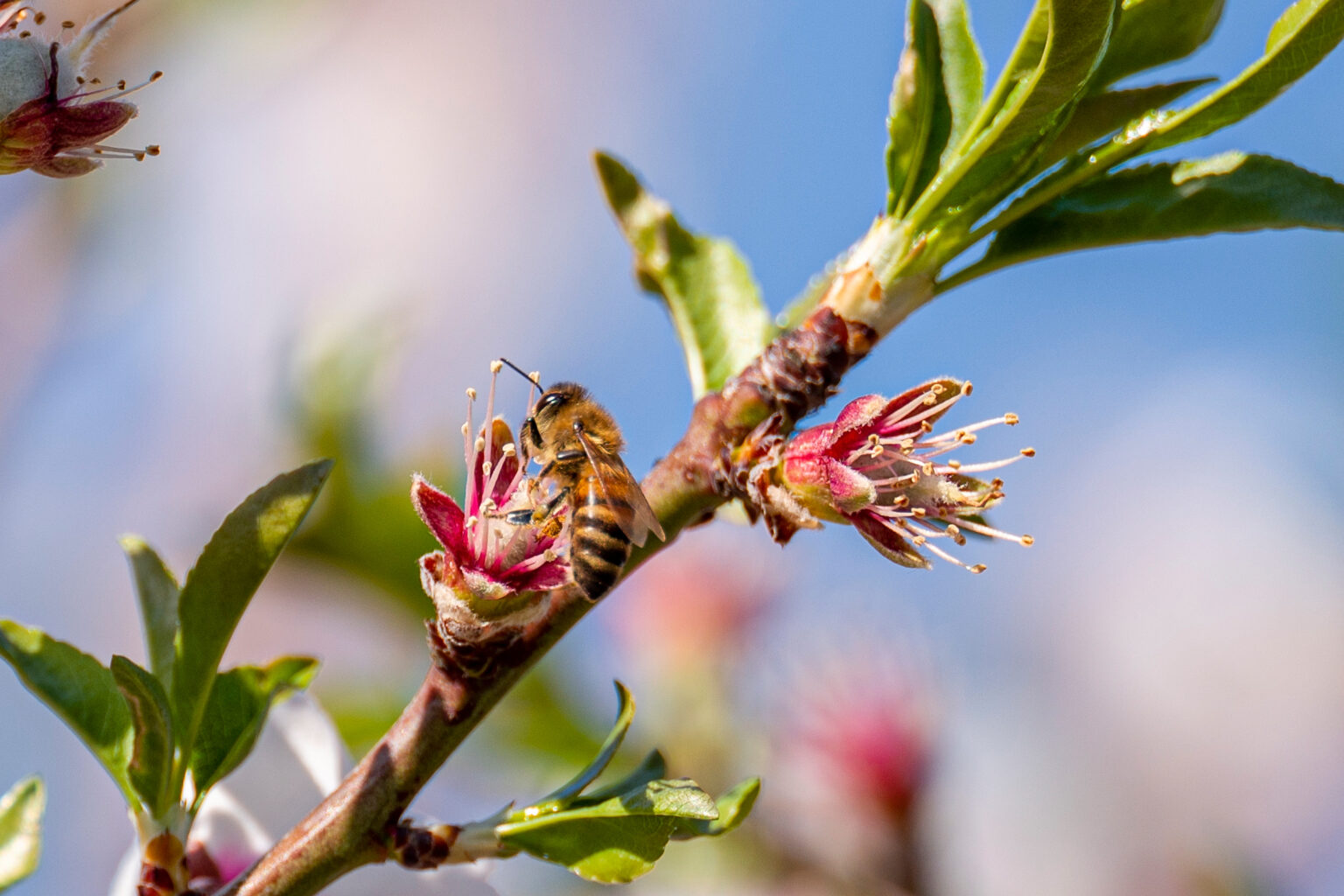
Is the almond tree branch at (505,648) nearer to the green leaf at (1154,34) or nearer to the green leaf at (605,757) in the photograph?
the green leaf at (605,757)

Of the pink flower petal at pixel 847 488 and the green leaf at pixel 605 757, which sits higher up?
the pink flower petal at pixel 847 488

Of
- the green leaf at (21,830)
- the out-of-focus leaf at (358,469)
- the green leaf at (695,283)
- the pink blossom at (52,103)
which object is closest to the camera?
the pink blossom at (52,103)

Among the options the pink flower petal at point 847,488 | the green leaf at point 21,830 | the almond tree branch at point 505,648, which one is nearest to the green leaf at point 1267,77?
the almond tree branch at point 505,648

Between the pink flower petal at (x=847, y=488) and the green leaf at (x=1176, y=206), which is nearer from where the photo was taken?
the pink flower petal at (x=847, y=488)

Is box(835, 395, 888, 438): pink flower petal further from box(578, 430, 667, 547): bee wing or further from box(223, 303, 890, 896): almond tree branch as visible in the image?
box(578, 430, 667, 547): bee wing

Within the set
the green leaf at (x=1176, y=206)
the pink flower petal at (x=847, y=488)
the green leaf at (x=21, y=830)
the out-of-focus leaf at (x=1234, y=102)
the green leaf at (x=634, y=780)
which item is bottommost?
the green leaf at (x=634, y=780)
